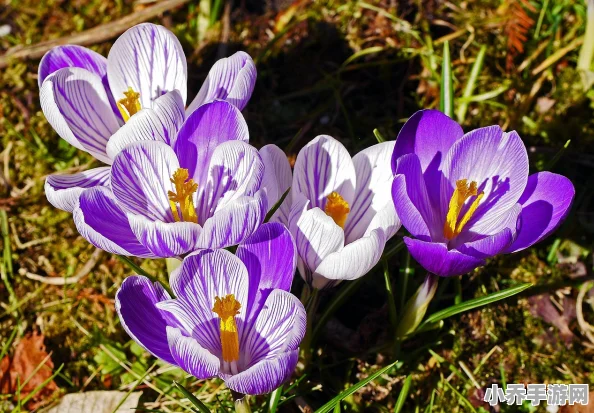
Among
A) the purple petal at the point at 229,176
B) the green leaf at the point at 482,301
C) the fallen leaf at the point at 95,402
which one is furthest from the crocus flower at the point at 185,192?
the fallen leaf at the point at 95,402

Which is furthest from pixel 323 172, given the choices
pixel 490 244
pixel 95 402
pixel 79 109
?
pixel 95 402

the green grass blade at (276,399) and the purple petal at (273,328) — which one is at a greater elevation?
the purple petal at (273,328)

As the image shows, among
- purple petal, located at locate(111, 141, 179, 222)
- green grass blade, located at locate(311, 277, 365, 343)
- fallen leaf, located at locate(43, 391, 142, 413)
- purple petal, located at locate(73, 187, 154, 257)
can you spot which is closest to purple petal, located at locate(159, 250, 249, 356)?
purple petal, located at locate(73, 187, 154, 257)

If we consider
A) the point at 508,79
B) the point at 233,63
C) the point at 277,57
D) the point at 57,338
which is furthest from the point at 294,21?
the point at 57,338

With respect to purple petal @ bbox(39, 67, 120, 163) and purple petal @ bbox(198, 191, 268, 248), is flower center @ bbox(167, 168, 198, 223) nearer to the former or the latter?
purple petal @ bbox(198, 191, 268, 248)

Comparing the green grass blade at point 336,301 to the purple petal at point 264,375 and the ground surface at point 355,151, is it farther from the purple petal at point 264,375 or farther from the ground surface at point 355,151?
the purple petal at point 264,375

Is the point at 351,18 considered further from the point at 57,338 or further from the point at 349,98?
the point at 57,338
